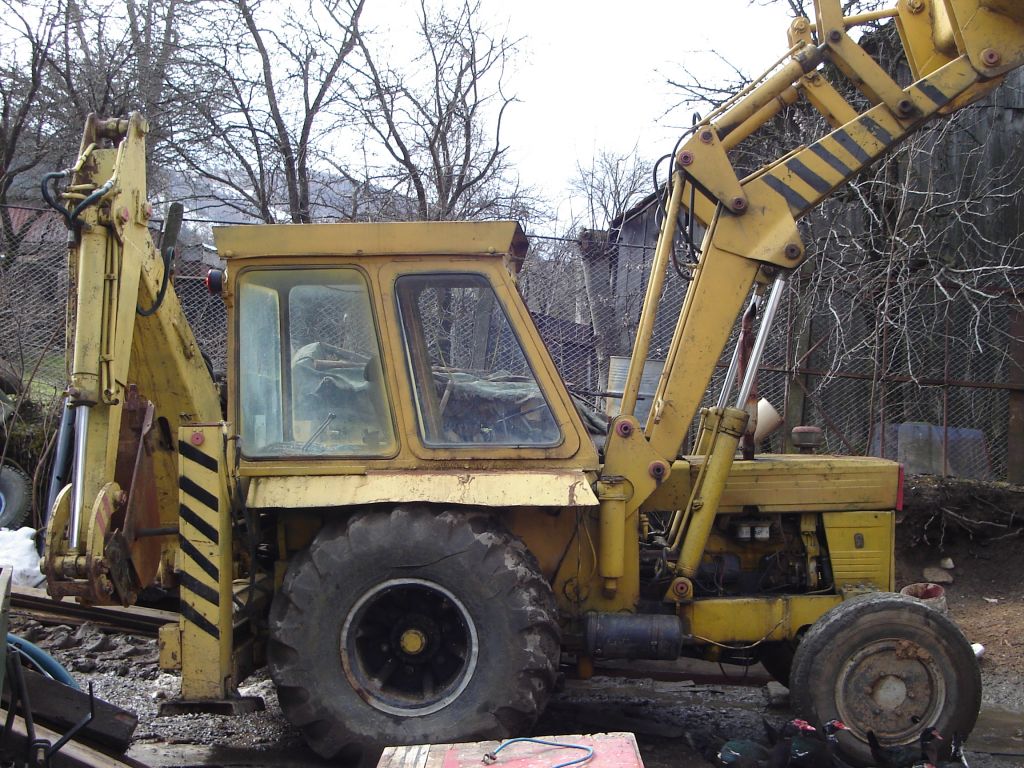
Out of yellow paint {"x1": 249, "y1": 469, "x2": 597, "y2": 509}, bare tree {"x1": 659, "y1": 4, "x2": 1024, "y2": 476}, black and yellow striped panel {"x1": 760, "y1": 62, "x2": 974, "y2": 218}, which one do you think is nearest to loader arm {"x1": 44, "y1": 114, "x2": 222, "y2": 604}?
yellow paint {"x1": 249, "y1": 469, "x2": 597, "y2": 509}

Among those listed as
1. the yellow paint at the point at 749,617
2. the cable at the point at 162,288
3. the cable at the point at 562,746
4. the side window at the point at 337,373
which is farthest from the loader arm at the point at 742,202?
the cable at the point at 162,288

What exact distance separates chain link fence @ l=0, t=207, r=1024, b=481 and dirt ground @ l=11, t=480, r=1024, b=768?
1.66 m

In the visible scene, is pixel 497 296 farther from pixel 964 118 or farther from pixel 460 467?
pixel 964 118

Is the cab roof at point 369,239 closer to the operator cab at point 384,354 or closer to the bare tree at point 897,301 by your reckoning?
the operator cab at point 384,354

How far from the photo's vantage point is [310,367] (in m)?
4.20

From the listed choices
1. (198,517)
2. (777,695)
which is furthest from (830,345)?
(198,517)

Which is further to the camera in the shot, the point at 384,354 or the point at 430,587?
the point at 384,354

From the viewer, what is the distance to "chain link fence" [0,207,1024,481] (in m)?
8.45

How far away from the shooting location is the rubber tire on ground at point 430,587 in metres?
3.85

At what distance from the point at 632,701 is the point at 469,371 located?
2382mm

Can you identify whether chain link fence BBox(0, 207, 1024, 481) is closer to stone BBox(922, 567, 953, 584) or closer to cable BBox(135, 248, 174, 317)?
stone BBox(922, 567, 953, 584)

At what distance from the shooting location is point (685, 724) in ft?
16.2

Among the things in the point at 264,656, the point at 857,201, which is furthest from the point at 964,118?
the point at 264,656

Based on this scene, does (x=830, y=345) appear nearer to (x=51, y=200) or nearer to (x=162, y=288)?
(x=162, y=288)
